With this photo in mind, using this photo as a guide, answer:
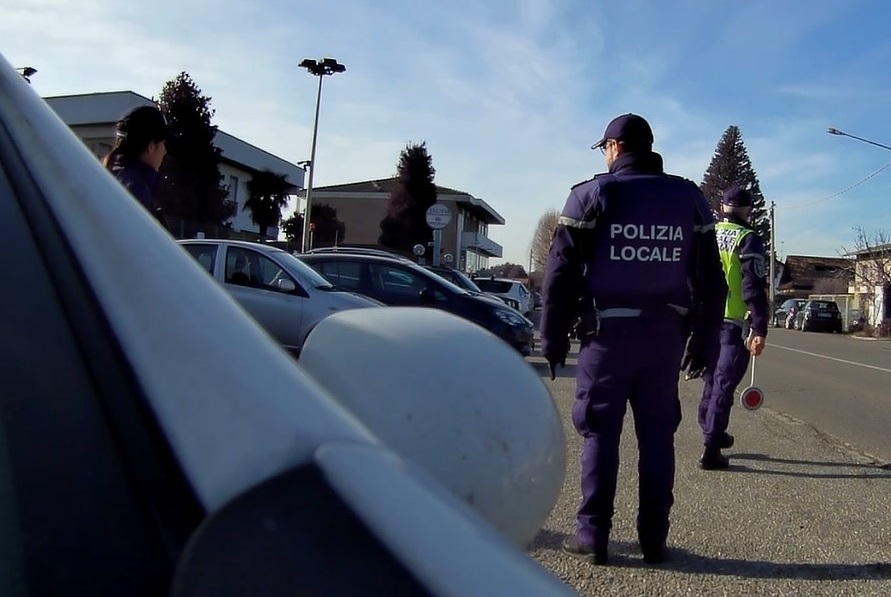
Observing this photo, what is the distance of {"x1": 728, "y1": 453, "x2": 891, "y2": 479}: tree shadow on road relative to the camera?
5.23m

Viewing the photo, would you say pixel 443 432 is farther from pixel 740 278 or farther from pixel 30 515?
pixel 740 278

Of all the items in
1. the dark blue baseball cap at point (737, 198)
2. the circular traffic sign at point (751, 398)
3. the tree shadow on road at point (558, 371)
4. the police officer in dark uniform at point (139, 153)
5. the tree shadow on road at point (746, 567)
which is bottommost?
the tree shadow on road at point (558, 371)

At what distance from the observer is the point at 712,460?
527cm

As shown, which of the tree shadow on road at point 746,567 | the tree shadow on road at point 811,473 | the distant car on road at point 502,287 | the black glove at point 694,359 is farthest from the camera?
the distant car on road at point 502,287

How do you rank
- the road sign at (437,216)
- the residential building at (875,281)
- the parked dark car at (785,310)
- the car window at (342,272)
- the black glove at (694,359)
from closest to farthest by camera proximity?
the black glove at (694,359) < the car window at (342,272) < the road sign at (437,216) < the residential building at (875,281) < the parked dark car at (785,310)

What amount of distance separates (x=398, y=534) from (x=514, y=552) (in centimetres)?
17

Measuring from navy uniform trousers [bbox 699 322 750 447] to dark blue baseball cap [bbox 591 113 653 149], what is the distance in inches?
80.0

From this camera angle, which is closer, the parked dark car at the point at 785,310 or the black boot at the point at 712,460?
the black boot at the point at 712,460

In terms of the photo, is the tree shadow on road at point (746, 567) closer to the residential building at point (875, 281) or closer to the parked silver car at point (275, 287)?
the parked silver car at point (275, 287)

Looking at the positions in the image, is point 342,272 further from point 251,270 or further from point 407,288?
point 251,270

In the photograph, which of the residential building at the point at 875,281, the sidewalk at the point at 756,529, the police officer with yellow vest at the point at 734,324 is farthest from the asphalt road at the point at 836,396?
the residential building at the point at 875,281

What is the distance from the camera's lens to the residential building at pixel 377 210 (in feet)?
181

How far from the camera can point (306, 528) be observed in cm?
77

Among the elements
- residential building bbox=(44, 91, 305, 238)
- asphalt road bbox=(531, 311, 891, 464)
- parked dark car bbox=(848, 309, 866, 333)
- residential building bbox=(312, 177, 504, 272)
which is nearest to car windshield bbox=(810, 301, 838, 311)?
parked dark car bbox=(848, 309, 866, 333)
